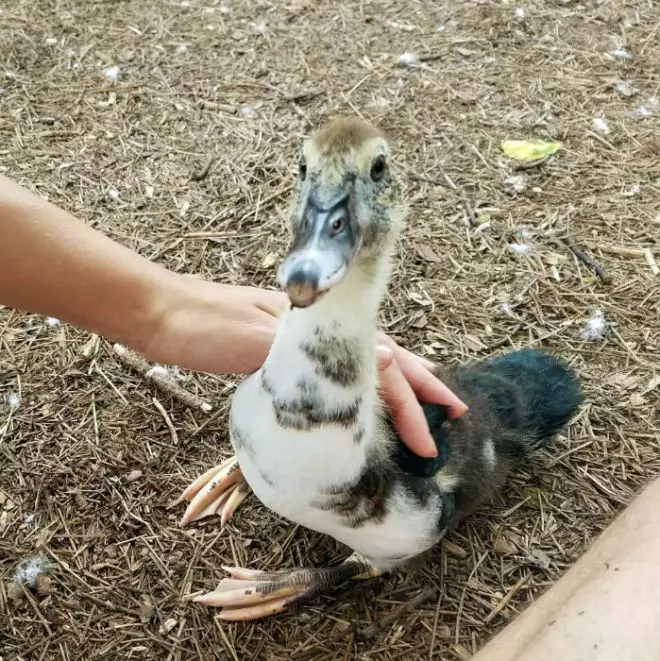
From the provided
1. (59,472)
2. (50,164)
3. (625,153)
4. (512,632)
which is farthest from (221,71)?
(512,632)

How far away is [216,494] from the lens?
1711 millimetres

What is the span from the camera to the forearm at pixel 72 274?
1.38 meters

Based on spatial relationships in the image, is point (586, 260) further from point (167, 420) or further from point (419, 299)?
point (167, 420)

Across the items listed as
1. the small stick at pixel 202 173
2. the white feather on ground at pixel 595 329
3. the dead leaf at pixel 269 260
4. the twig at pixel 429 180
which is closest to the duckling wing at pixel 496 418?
the white feather on ground at pixel 595 329

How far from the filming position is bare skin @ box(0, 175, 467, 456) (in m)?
1.38

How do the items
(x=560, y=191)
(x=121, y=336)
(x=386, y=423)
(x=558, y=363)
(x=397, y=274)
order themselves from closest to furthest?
(x=386, y=423), (x=121, y=336), (x=558, y=363), (x=397, y=274), (x=560, y=191)

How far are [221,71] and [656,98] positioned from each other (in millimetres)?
1684

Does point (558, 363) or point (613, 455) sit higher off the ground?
point (558, 363)

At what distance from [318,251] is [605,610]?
0.60m

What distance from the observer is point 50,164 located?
2.49 m

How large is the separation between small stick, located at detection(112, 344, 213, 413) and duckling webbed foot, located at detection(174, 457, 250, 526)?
7.9 inches

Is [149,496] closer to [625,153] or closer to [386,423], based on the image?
[386,423]

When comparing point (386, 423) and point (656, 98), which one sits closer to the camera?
point (386, 423)

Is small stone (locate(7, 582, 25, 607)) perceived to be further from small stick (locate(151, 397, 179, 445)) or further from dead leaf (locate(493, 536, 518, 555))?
dead leaf (locate(493, 536, 518, 555))
